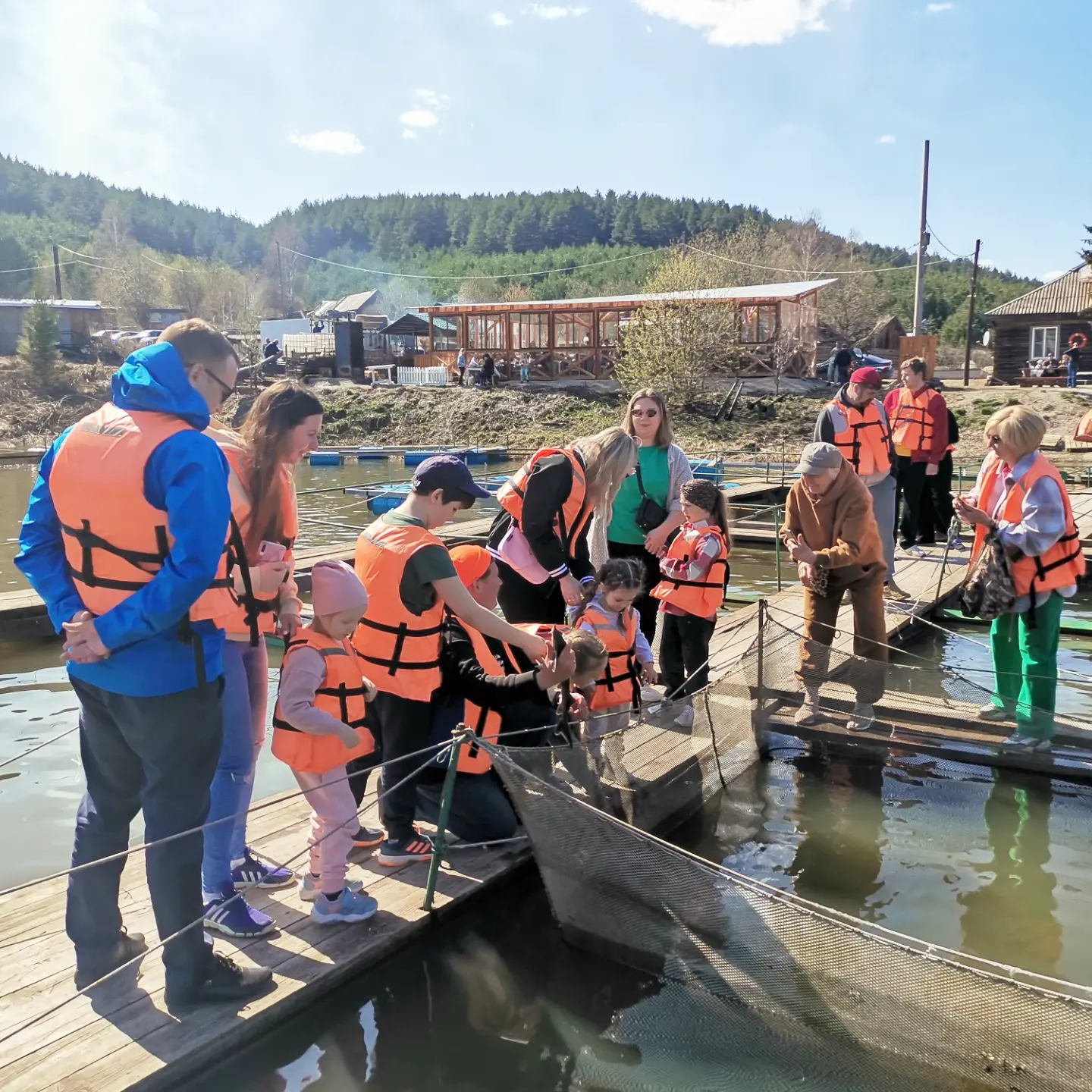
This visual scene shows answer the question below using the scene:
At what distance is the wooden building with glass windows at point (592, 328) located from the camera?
35.7 m

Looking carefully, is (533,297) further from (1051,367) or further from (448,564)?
(448,564)

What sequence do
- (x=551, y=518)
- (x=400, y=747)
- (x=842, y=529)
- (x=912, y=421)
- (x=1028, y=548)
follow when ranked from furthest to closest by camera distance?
(x=912, y=421) < (x=842, y=529) < (x=1028, y=548) < (x=551, y=518) < (x=400, y=747)

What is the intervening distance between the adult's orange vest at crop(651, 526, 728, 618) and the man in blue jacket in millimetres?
3209

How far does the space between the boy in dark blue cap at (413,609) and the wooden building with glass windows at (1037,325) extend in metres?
40.5

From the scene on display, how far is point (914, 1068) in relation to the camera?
3.00 metres

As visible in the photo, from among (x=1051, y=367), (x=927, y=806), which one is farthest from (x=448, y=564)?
(x=1051, y=367)

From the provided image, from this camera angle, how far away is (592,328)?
39.4 meters

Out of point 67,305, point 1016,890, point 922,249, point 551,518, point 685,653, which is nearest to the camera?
point 1016,890

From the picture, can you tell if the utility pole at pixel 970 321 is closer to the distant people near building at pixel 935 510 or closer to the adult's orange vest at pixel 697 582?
the distant people near building at pixel 935 510

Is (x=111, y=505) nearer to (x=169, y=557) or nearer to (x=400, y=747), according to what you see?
(x=169, y=557)

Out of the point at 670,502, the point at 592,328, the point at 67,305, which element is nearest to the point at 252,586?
the point at 670,502

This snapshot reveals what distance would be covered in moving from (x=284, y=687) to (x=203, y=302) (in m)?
86.7

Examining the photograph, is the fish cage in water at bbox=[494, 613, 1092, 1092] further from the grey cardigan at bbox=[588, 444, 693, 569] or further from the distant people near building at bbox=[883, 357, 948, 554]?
the distant people near building at bbox=[883, 357, 948, 554]

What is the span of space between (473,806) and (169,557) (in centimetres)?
205
